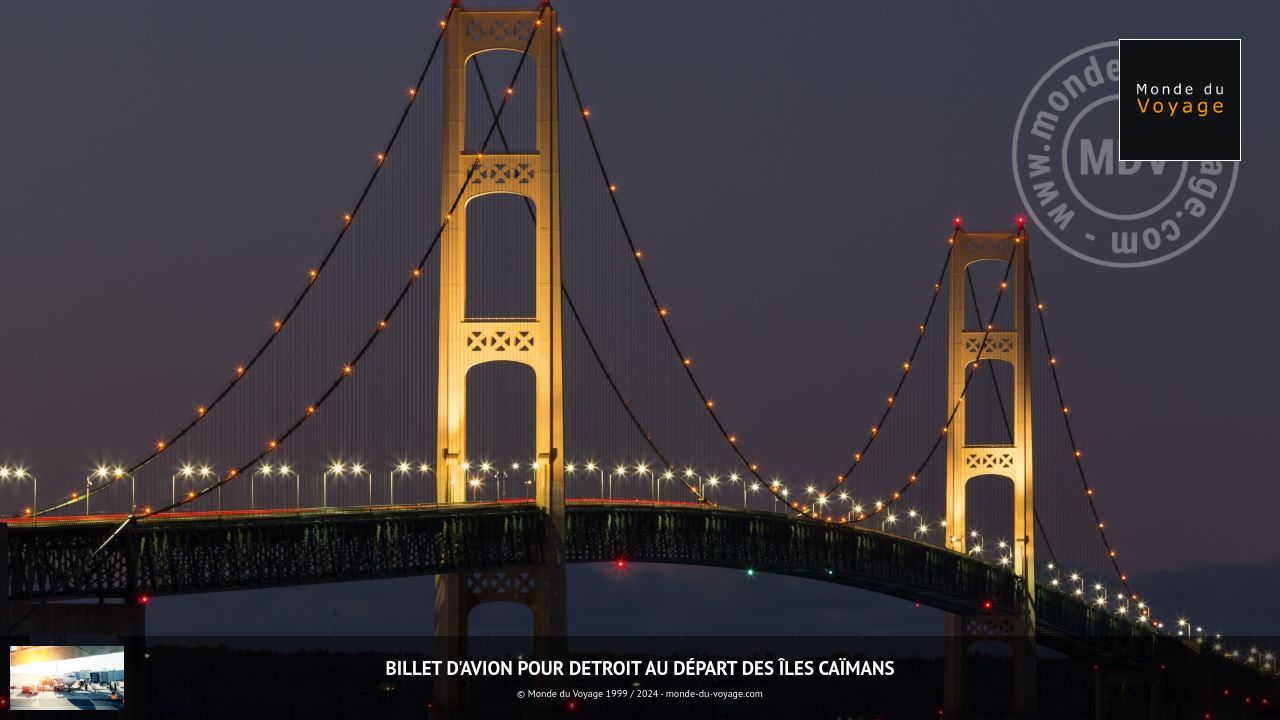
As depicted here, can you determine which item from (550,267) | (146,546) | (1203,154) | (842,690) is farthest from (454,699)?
(842,690)

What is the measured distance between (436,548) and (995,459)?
56448mm

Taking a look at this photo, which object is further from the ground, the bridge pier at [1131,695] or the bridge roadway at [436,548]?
the bridge roadway at [436,548]

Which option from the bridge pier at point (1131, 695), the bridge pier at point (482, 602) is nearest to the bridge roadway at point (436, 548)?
the bridge pier at point (482, 602)

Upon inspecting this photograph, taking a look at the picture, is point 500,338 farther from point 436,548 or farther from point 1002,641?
point 1002,641

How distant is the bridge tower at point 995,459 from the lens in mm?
115938

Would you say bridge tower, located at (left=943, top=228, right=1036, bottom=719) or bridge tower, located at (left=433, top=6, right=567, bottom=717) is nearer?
bridge tower, located at (left=433, top=6, right=567, bottom=717)

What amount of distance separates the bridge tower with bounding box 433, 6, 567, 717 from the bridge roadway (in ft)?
3.03

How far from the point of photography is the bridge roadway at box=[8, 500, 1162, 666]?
56.1 meters

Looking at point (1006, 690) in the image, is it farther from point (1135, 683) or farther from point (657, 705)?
point (657, 705)

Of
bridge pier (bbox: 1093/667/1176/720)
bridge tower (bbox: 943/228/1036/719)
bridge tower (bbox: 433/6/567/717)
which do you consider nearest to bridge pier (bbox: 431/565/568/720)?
bridge tower (bbox: 433/6/567/717)

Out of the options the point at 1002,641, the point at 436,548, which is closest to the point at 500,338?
the point at 436,548

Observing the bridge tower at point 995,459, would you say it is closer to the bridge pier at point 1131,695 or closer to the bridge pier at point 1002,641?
the bridge pier at point 1002,641

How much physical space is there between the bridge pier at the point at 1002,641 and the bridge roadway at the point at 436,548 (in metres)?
2.45

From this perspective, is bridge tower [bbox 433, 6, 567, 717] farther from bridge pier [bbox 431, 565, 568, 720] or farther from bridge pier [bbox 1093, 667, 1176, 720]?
bridge pier [bbox 1093, 667, 1176, 720]
